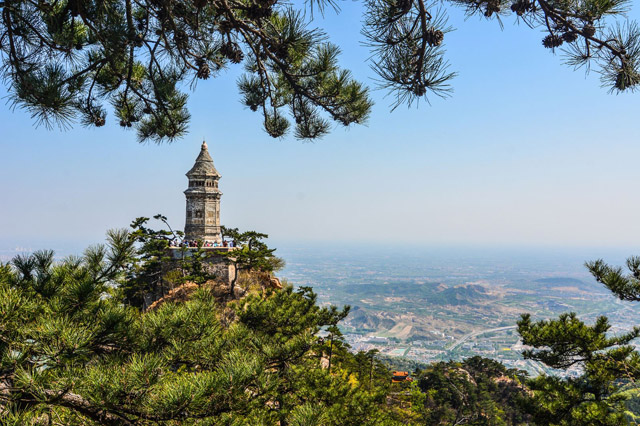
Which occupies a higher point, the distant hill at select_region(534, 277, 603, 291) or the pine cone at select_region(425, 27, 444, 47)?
the pine cone at select_region(425, 27, 444, 47)

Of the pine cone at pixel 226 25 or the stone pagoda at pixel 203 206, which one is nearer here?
the pine cone at pixel 226 25

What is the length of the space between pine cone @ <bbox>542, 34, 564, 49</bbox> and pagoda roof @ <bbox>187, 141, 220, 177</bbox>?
1661cm

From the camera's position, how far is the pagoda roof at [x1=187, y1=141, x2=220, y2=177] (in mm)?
18300

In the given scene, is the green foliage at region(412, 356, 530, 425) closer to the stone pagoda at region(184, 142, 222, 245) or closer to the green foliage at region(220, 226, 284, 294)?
the green foliage at region(220, 226, 284, 294)

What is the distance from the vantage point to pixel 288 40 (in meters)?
3.82

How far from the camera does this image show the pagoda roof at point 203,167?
60.0 ft

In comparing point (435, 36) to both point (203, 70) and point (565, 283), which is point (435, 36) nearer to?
point (203, 70)

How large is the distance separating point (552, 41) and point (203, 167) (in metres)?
16.9

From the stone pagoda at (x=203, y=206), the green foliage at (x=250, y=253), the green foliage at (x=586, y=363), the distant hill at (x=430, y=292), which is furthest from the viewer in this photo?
the distant hill at (x=430, y=292)

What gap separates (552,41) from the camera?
11.1ft

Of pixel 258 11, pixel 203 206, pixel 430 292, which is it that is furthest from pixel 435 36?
pixel 430 292

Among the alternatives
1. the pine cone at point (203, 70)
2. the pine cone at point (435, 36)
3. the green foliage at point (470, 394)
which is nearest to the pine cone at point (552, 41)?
the pine cone at point (435, 36)

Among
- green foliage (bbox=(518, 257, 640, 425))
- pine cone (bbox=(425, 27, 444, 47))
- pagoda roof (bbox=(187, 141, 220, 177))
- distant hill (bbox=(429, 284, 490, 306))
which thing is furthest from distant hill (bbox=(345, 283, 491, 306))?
pine cone (bbox=(425, 27, 444, 47))

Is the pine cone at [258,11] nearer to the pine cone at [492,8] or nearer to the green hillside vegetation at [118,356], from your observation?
the pine cone at [492,8]
